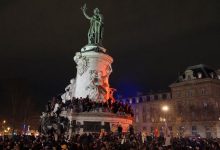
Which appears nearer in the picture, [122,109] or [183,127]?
[122,109]

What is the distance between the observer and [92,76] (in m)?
38.2

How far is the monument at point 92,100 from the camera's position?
33.5 meters

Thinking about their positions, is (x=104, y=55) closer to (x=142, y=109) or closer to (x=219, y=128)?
(x=219, y=128)

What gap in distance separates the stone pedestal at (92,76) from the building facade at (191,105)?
46.6 m

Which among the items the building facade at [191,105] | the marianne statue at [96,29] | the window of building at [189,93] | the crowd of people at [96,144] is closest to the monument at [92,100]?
the marianne statue at [96,29]

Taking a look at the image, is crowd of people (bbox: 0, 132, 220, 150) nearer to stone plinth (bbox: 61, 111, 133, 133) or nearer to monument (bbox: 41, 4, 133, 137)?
stone plinth (bbox: 61, 111, 133, 133)

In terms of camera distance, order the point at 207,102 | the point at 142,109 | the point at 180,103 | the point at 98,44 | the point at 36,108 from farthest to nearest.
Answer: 1. the point at 142,109
2. the point at 180,103
3. the point at 207,102
4. the point at 36,108
5. the point at 98,44

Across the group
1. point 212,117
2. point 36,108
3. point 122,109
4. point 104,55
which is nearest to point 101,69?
point 104,55

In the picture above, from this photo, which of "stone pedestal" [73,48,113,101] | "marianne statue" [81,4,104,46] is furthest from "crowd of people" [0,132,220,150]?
"marianne statue" [81,4,104,46]

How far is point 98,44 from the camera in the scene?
135 feet

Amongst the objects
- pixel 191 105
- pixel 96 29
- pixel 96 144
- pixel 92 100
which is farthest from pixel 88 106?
pixel 191 105

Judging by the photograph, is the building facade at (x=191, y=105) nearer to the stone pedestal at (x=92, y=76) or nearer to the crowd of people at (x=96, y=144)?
the stone pedestal at (x=92, y=76)

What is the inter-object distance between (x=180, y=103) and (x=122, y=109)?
6017 cm

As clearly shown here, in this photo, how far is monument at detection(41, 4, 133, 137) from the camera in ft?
110
